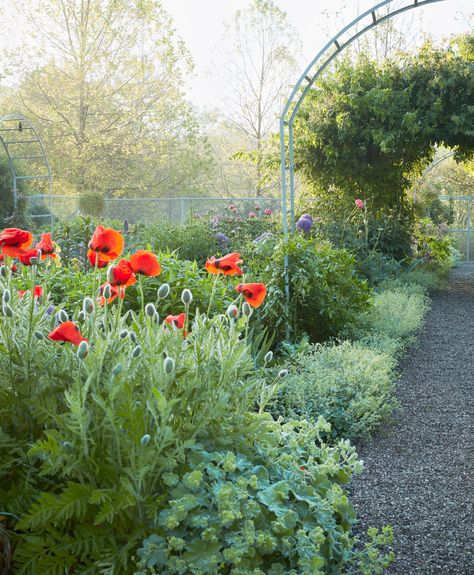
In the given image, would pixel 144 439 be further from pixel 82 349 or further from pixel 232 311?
pixel 232 311

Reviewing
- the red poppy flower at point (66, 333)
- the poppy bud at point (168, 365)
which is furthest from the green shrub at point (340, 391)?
the red poppy flower at point (66, 333)

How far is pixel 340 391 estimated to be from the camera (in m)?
3.99

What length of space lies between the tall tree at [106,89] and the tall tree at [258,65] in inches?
58.6

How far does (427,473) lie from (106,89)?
18.7m

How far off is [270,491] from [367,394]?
206 cm

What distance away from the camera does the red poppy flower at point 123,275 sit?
84.0 inches

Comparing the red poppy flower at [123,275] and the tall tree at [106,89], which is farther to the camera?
the tall tree at [106,89]

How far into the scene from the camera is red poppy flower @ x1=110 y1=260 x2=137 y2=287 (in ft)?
7.00

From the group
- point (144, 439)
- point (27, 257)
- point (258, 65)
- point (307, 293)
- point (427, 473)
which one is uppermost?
point (258, 65)

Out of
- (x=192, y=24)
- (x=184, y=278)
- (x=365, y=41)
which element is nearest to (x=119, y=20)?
(x=192, y=24)

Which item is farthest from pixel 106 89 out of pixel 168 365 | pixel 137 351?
pixel 168 365

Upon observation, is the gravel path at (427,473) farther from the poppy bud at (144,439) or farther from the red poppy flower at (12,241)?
the red poppy flower at (12,241)

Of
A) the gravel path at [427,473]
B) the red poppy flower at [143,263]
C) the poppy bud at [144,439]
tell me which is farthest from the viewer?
the gravel path at [427,473]

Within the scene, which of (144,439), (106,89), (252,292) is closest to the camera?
(144,439)
